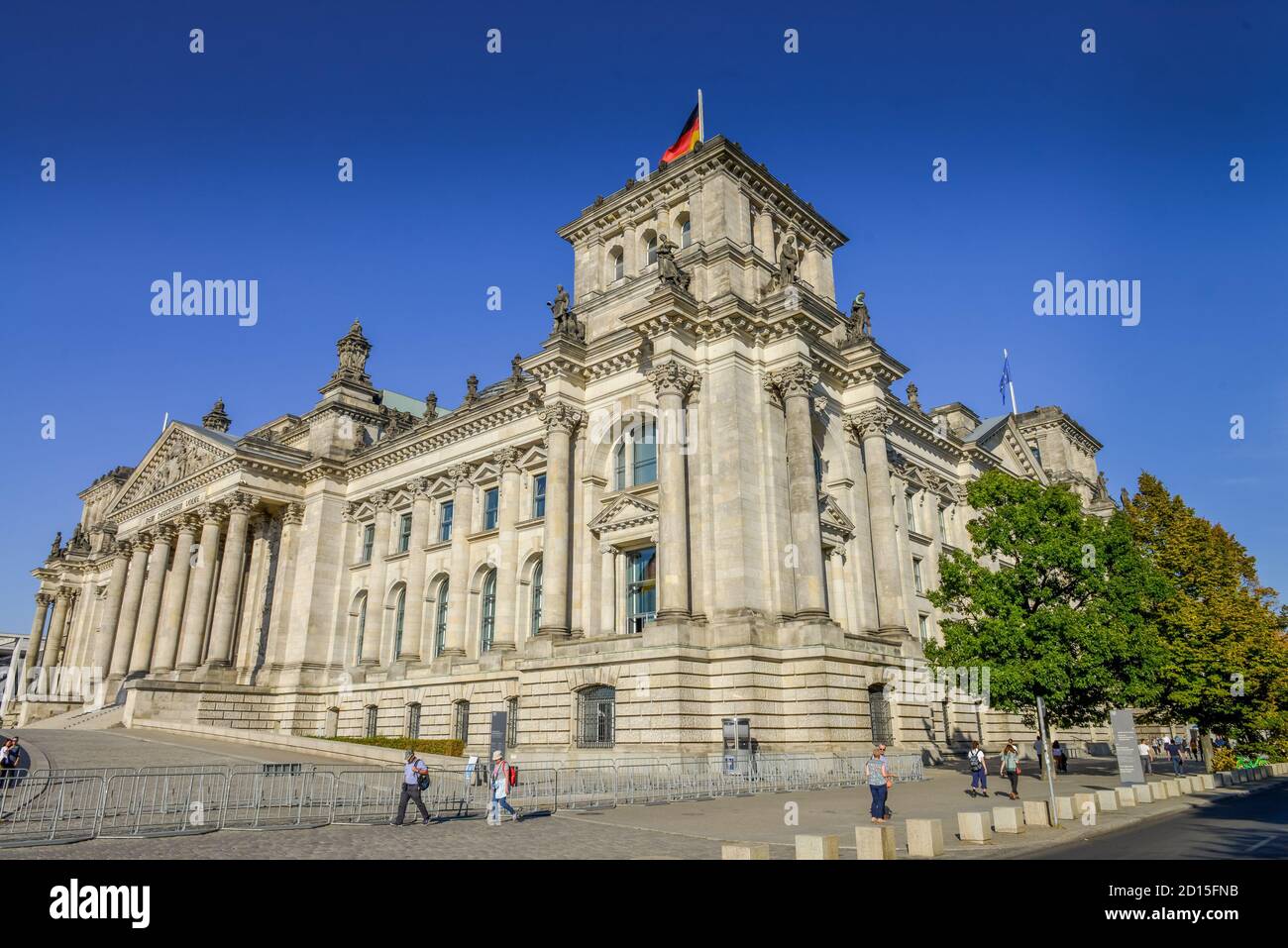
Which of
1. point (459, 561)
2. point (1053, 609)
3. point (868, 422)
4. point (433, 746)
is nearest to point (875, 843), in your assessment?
point (1053, 609)

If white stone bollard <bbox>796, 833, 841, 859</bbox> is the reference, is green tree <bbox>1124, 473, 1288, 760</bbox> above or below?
above

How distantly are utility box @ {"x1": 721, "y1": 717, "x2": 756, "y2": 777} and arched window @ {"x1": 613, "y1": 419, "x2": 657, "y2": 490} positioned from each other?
34.4 ft

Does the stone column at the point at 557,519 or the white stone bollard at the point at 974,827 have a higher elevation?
the stone column at the point at 557,519

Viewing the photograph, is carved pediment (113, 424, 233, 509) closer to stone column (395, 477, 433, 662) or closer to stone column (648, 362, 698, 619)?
stone column (395, 477, 433, 662)

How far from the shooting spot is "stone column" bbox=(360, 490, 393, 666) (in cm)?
4488

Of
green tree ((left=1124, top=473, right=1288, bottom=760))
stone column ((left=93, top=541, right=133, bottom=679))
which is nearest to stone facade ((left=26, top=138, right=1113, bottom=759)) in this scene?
stone column ((left=93, top=541, right=133, bottom=679))

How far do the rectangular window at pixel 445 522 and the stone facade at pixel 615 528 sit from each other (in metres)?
0.24

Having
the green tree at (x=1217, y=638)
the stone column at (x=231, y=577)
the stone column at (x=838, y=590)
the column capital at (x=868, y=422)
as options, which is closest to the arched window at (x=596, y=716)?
the stone column at (x=838, y=590)

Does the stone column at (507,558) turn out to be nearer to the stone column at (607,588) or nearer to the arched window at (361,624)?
the stone column at (607,588)

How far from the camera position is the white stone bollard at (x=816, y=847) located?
37.1ft

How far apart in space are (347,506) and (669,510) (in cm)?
2769

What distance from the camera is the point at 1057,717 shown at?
3164 centimetres

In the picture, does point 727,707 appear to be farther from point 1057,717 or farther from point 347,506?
point 347,506
